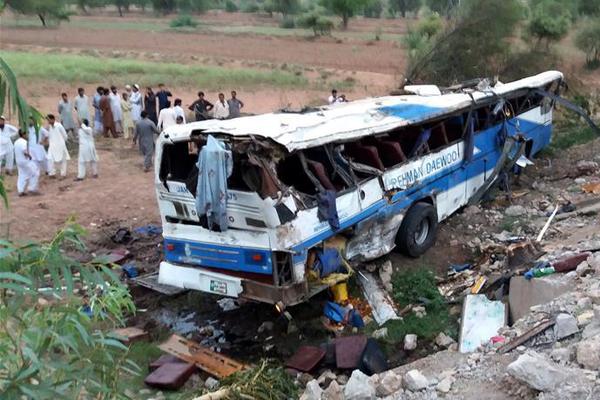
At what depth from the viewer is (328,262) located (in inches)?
284

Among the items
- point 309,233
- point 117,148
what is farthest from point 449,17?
point 309,233

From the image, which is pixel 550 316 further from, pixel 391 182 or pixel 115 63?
pixel 115 63

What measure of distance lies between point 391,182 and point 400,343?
6.95 feet

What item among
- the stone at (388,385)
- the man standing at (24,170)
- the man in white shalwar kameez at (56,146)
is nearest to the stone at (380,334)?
the stone at (388,385)

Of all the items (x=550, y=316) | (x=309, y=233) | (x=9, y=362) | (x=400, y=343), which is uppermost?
(x=9, y=362)

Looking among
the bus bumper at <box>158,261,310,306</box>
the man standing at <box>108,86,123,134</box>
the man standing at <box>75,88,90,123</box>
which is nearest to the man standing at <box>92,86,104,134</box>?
the man standing at <box>108,86,123,134</box>

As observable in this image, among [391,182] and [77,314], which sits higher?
[77,314]

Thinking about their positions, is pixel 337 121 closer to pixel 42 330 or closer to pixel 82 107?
pixel 42 330

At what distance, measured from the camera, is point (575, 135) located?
49.7ft

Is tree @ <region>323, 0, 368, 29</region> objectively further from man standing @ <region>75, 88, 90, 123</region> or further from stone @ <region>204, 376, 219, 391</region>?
stone @ <region>204, 376, 219, 391</region>

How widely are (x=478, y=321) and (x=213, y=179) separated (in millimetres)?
3167

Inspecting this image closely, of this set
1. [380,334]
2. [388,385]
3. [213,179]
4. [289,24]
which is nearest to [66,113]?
[213,179]

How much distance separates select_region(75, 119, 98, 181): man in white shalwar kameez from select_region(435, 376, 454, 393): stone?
10.0 m

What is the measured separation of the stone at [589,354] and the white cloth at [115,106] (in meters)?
14.8
